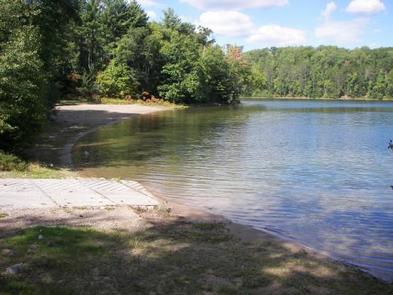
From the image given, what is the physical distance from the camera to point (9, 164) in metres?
15.3

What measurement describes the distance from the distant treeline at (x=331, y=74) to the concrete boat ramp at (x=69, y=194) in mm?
142594

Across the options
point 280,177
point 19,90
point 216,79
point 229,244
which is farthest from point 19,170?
point 216,79

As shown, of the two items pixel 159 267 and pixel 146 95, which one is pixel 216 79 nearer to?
pixel 146 95

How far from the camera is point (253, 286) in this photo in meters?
6.60

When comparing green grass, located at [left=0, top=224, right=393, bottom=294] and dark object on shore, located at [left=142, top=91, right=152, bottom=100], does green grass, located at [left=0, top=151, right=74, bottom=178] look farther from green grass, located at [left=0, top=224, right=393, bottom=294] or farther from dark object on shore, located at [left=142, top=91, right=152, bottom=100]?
dark object on shore, located at [left=142, top=91, right=152, bottom=100]

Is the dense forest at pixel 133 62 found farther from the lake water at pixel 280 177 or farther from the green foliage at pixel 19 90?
the green foliage at pixel 19 90

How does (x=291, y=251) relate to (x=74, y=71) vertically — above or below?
below

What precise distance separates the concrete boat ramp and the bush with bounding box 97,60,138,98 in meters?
53.7

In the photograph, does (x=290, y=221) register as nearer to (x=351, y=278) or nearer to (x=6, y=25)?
(x=351, y=278)

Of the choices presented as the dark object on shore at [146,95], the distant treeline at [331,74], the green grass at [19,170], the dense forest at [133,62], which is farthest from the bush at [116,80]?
Answer: the distant treeline at [331,74]

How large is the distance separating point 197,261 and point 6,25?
1257 cm

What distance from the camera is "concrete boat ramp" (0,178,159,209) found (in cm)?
1092

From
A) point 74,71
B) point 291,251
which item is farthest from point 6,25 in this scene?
point 74,71

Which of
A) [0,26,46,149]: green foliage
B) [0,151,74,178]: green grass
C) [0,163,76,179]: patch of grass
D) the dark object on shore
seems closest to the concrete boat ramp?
[0,163,76,179]: patch of grass
